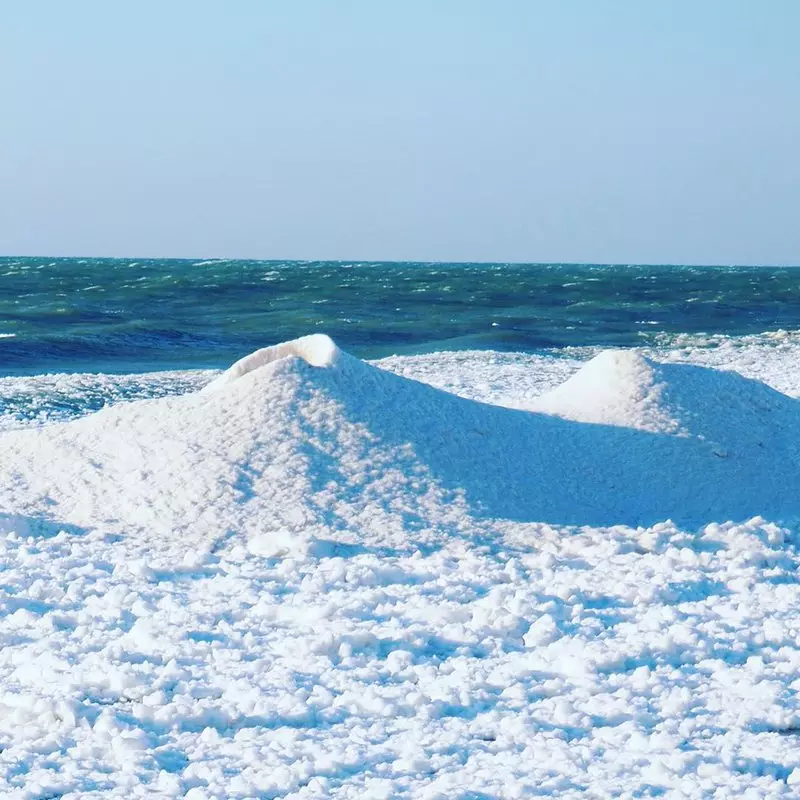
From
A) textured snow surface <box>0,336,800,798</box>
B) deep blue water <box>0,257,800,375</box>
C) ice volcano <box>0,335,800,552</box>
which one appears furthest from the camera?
deep blue water <box>0,257,800,375</box>

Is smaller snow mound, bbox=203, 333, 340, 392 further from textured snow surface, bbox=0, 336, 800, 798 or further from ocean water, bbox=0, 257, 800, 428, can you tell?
ocean water, bbox=0, 257, 800, 428

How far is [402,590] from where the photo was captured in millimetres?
4371

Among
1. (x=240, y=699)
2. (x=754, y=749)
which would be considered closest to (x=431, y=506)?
(x=240, y=699)

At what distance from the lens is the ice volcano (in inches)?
209

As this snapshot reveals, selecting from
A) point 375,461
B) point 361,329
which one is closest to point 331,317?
point 361,329

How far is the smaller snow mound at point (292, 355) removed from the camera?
20.8ft

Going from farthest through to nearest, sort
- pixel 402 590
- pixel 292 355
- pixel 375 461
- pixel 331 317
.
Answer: pixel 331 317
pixel 292 355
pixel 375 461
pixel 402 590

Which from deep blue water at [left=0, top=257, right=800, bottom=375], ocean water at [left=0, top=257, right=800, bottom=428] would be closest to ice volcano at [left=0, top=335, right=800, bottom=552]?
ocean water at [left=0, top=257, right=800, bottom=428]

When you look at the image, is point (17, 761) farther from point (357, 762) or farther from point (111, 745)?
point (357, 762)

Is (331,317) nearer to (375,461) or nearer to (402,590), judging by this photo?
(375,461)

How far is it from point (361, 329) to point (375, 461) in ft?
51.0

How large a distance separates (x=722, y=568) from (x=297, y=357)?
104 inches

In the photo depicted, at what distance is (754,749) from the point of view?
2934 millimetres

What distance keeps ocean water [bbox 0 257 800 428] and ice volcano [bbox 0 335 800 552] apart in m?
3.99
